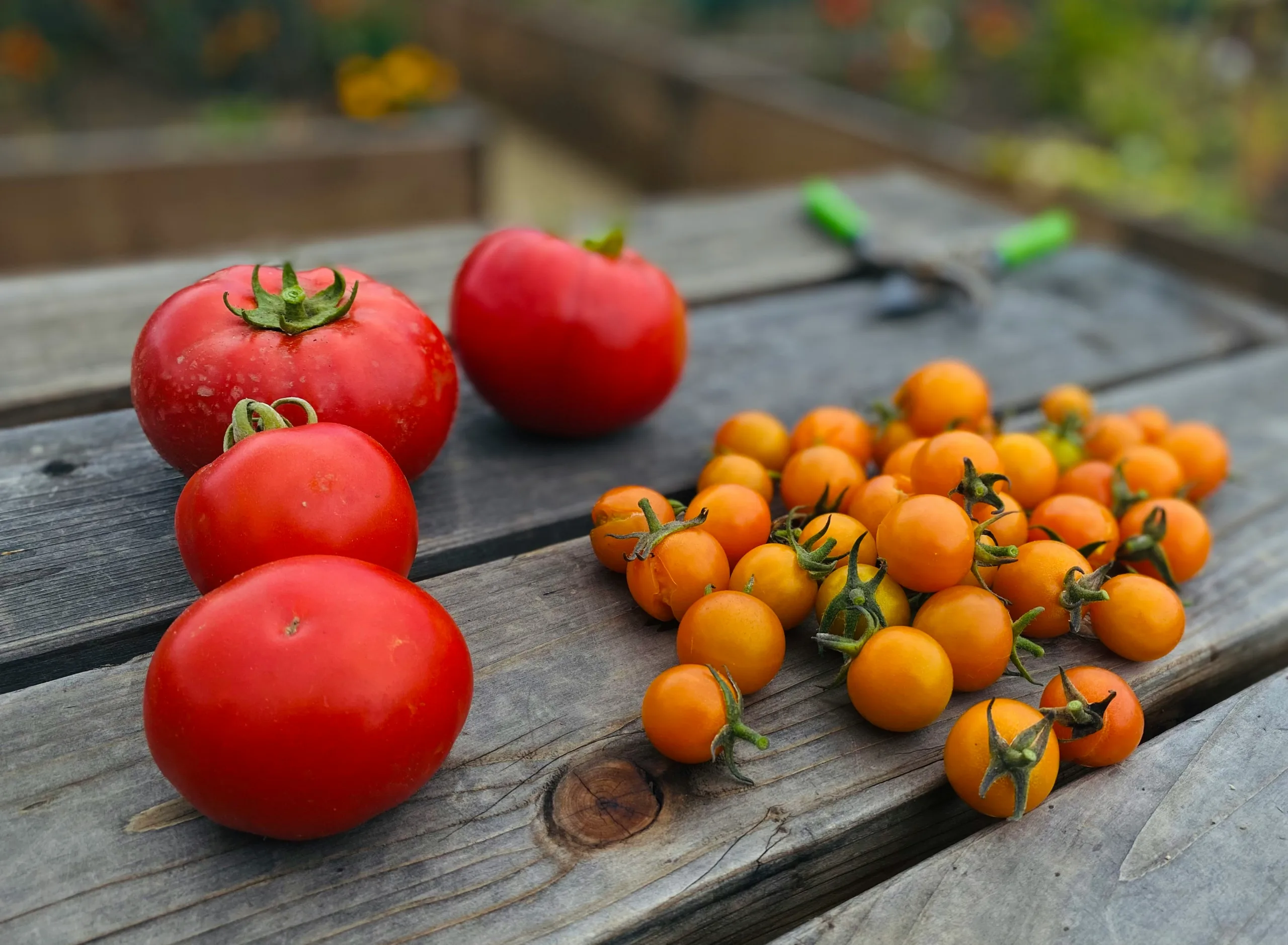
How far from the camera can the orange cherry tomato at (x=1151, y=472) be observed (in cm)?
133

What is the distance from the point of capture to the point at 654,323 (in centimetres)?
141

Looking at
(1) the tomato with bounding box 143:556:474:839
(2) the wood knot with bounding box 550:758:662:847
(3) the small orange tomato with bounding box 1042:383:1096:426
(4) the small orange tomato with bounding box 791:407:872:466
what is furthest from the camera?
(3) the small orange tomato with bounding box 1042:383:1096:426

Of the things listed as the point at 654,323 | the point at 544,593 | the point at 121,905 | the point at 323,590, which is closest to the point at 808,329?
the point at 654,323

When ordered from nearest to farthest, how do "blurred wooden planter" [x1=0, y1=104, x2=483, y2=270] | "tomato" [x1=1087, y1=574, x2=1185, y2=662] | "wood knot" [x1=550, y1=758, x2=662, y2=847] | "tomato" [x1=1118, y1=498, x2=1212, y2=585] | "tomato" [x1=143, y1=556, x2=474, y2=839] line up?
"tomato" [x1=143, y1=556, x2=474, y2=839]
"wood knot" [x1=550, y1=758, x2=662, y2=847]
"tomato" [x1=1087, y1=574, x2=1185, y2=662]
"tomato" [x1=1118, y1=498, x2=1212, y2=585]
"blurred wooden planter" [x1=0, y1=104, x2=483, y2=270]

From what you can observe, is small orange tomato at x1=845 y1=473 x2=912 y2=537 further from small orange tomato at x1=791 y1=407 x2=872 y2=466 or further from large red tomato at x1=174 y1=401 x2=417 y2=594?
large red tomato at x1=174 y1=401 x2=417 y2=594

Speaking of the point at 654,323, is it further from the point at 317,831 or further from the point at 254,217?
the point at 254,217

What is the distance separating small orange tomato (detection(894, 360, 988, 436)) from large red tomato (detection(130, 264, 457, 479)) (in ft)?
2.12

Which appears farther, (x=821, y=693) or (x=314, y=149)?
(x=314, y=149)

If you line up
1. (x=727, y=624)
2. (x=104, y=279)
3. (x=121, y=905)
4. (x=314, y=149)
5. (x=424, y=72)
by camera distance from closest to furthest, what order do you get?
(x=121, y=905), (x=727, y=624), (x=104, y=279), (x=314, y=149), (x=424, y=72)

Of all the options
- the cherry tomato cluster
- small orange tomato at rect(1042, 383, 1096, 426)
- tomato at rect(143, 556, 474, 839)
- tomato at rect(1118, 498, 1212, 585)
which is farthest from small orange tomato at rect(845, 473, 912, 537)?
tomato at rect(143, 556, 474, 839)

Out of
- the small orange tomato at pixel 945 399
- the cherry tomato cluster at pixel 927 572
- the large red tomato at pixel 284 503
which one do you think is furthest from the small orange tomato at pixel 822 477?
the large red tomato at pixel 284 503

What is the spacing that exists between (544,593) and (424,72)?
466cm

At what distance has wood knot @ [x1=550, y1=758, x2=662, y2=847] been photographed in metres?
0.87

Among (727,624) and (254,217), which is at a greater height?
(727,624)
